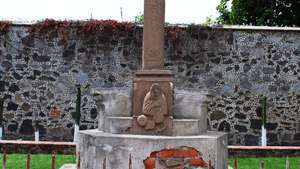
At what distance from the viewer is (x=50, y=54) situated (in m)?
12.2

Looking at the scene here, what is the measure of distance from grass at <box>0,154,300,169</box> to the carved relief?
2.15 metres

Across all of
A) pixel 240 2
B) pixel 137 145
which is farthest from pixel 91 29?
pixel 240 2

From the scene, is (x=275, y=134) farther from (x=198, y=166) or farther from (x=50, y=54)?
(x=198, y=166)

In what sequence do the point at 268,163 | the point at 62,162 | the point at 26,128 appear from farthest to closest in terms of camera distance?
the point at 26,128 → the point at 268,163 → the point at 62,162

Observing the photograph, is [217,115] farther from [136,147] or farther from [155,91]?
[136,147]

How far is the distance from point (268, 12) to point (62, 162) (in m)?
12.4

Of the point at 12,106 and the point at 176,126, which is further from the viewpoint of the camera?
the point at 12,106

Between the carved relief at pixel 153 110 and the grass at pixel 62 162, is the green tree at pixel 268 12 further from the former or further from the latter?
the carved relief at pixel 153 110

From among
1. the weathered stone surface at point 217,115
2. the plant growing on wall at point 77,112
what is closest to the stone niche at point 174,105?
the plant growing on wall at point 77,112

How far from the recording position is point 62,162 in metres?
8.37

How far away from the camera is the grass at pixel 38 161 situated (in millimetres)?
8012

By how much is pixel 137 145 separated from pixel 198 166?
729mm

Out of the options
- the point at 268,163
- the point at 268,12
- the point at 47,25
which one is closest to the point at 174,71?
the point at 47,25

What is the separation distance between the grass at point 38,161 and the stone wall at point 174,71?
2.81 meters
